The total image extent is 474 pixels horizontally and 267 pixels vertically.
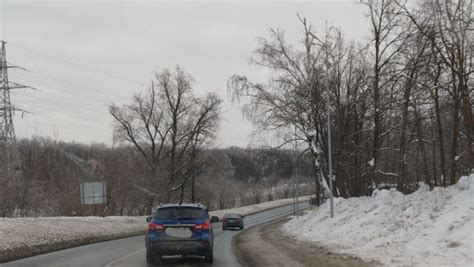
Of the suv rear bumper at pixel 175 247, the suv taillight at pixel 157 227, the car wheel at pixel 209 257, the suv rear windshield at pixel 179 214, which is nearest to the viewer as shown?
the suv rear bumper at pixel 175 247

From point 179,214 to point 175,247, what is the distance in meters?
0.97

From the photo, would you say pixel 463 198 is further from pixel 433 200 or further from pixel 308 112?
pixel 308 112

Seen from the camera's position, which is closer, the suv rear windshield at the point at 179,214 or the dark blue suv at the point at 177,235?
the dark blue suv at the point at 177,235

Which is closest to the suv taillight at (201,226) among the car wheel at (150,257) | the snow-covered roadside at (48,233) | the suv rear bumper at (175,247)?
the suv rear bumper at (175,247)

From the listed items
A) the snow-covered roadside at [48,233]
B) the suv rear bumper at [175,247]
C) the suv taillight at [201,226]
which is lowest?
the snow-covered roadside at [48,233]

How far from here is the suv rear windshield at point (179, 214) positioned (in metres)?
15.1

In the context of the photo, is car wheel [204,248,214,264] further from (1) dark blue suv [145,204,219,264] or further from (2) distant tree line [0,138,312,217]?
(2) distant tree line [0,138,312,217]

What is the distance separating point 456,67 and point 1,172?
105 feet

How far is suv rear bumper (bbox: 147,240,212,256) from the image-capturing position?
14711 mm

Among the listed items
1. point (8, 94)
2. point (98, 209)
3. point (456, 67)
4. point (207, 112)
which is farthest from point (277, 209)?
point (456, 67)

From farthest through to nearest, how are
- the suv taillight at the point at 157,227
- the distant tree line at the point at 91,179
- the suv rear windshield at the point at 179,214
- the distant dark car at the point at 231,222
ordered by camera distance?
the distant dark car at the point at 231,222 → the distant tree line at the point at 91,179 → the suv rear windshield at the point at 179,214 → the suv taillight at the point at 157,227

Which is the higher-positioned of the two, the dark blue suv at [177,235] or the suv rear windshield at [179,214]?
the suv rear windshield at [179,214]

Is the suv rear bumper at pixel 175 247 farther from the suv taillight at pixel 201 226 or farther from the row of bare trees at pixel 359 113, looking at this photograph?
the row of bare trees at pixel 359 113

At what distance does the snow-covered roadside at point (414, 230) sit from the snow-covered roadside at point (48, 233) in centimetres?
1131
